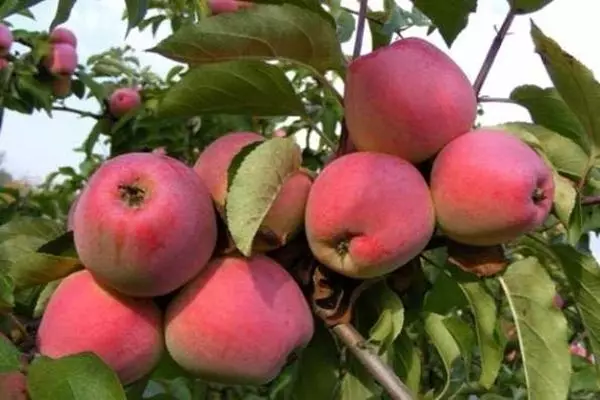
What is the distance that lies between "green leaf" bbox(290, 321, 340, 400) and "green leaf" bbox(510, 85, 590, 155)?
282 mm

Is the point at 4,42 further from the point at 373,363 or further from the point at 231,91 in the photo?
the point at 373,363

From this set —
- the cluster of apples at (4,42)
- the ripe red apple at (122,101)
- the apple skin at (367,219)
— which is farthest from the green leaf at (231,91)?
the cluster of apples at (4,42)

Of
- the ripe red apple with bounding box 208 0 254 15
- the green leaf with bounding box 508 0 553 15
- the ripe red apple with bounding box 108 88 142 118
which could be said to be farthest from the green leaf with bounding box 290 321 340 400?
the ripe red apple with bounding box 108 88 142 118

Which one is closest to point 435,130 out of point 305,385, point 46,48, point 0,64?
point 305,385

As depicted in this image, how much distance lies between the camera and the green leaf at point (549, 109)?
91 centimetres

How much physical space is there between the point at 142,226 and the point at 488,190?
0.87 ft

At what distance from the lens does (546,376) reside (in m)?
0.83

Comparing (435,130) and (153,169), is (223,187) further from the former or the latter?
(435,130)

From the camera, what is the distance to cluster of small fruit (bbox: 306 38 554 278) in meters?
0.76

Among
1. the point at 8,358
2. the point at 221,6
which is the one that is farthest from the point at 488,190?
the point at 221,6

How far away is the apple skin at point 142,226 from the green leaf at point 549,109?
0.34 m

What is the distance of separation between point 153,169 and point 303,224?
136mm

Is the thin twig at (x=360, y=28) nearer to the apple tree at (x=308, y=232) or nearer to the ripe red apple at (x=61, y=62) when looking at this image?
the apple tree at (x=308, y=232)

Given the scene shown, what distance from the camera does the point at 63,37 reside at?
2.73m
